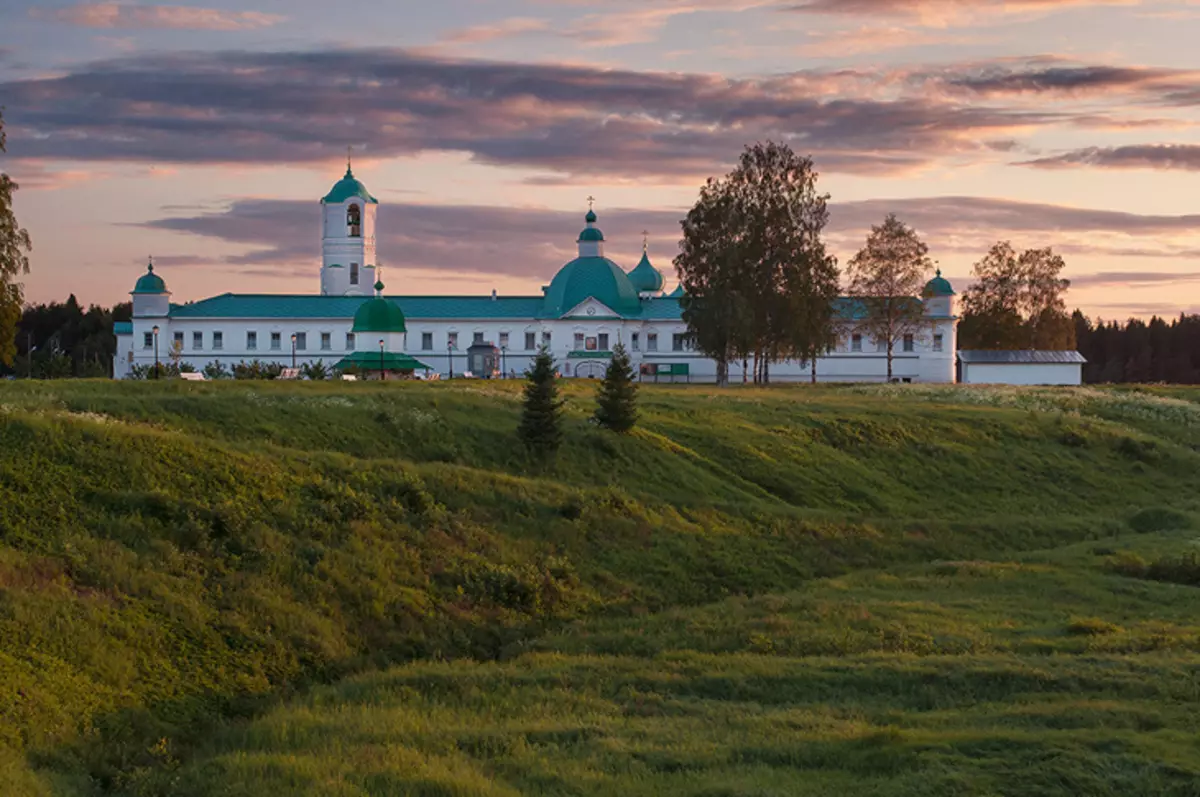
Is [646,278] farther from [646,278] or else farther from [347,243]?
[347,243]

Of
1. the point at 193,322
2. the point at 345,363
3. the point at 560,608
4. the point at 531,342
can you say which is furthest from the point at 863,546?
the point at 193,322

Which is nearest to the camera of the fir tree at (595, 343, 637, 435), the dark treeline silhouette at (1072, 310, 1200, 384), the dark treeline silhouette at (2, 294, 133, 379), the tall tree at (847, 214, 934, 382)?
the fir tree at (595, 343, 637, 435)

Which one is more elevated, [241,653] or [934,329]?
[934,329]

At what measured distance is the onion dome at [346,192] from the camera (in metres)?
109

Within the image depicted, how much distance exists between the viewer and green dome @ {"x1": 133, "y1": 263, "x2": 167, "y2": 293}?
99.4 meters

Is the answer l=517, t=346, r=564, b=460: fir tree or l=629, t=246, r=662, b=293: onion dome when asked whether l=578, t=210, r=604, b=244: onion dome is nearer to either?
l=629, t=246, r=662, b=293: onion dome

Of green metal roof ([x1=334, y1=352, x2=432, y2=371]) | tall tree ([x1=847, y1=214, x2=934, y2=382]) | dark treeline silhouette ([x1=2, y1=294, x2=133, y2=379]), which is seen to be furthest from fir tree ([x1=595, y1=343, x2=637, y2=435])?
dark treeline silhouette ([x1=2, y1=294, x2=133, y2=379])

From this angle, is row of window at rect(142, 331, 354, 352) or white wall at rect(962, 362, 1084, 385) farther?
row of window at rect(142, 331, 354, 352)

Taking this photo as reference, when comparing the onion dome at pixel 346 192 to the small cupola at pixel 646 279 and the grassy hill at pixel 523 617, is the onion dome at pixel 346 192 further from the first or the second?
the grassy hill at pixel 523 617

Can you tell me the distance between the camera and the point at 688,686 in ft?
66.9

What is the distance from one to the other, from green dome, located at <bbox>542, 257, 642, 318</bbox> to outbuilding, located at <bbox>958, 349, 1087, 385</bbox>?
81.4ft

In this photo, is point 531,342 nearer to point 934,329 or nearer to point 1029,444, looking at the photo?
point 934,329

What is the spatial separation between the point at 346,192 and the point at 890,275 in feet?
151

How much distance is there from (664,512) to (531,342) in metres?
67.3
